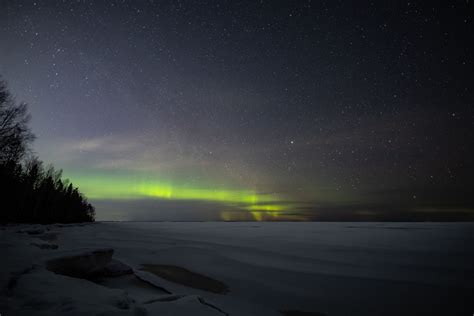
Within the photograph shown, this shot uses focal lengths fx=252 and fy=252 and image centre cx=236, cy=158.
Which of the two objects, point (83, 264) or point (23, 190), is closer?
point (83, 264)

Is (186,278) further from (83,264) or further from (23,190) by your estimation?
(23,190)

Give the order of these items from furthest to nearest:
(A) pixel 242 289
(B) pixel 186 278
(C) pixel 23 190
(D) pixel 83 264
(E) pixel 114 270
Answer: (C) pixel 23 190, (B) pixel 186 278, (E) pixel 114 270, (A) pixel 242 289, (D) pixel 83 264

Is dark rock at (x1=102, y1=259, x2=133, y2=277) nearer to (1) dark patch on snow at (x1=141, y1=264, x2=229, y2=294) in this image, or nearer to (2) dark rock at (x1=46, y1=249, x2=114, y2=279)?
(2) dark rock at (x1=46, y1=249, x2=114, y2=279)

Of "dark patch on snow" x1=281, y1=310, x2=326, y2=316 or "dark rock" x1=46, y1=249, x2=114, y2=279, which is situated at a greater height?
"dark rock" x1=46, y1=249, x2=114, y2=279

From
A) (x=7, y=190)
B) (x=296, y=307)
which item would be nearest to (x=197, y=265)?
(x=296, y=307)

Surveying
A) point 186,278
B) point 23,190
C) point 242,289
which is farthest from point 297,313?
point 23,190

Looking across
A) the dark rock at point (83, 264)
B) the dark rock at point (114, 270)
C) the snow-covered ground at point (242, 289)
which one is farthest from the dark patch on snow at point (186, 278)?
the dark rock at point (83, 264)

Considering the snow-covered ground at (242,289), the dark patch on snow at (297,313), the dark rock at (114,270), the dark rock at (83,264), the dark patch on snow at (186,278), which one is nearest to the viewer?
the snow-covered ground at (242,289)

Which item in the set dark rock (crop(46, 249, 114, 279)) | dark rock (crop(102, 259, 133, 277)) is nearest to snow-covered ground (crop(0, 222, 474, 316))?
dark rock (crop(102, 259, 133, 277))

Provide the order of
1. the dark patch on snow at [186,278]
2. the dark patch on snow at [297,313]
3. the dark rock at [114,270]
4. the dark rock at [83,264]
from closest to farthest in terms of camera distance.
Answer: the dark patch on snow at [297,313] < the dark rock at [83,264] < the dark patch on snow at [186,278] < the dark rock at [114,270]

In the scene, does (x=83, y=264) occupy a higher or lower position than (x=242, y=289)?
higher

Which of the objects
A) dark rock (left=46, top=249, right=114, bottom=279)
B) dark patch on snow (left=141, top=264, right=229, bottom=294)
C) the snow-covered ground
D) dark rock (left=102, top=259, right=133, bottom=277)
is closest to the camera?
the snow-covered ground

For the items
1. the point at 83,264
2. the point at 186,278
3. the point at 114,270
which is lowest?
the point at 186,278

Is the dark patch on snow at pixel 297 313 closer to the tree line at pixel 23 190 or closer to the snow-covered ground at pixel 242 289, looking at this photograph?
the snow-covered ground at pixel 242 289
